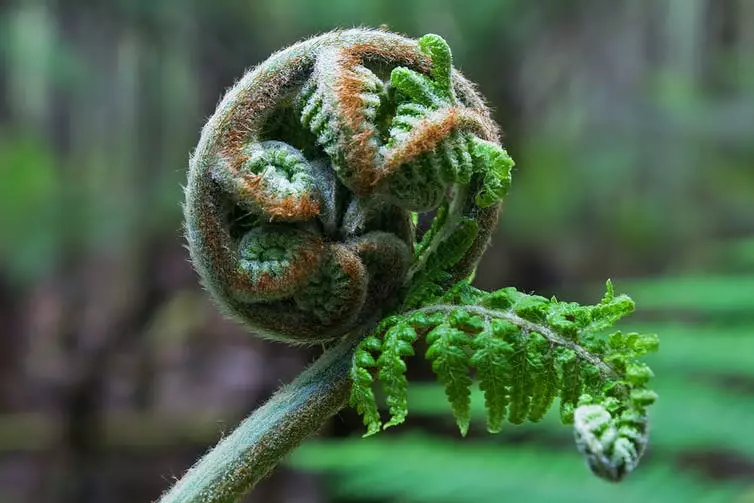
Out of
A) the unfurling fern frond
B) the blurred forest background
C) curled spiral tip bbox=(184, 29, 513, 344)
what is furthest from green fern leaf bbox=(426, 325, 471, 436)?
the blurred forest background

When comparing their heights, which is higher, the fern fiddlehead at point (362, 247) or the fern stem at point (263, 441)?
the fern fiddlehead at point (362, 247)

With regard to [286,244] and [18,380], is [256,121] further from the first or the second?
[18,380]

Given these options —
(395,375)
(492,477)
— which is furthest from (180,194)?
(395,375)

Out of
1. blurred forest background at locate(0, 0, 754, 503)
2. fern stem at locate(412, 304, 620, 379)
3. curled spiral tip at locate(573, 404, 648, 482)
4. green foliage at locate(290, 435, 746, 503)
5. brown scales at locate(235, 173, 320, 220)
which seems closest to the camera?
curled spiral tip at locate(573, 404, 648, 482)

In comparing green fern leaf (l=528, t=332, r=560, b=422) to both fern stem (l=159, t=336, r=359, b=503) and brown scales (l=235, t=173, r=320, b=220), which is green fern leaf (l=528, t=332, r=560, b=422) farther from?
brown scales (l=235, t=173, r=320, b=220)

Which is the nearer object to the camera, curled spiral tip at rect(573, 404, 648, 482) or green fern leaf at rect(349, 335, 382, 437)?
curled spiral tip at rect(573, 404, 648, 482)

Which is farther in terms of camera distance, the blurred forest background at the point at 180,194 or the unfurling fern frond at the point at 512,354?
the blurred forest background at the point at 180,194

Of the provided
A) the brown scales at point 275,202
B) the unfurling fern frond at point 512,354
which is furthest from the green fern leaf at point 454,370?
the brown scales at point 275,202

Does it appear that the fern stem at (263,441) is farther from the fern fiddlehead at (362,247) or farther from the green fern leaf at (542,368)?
the green fern leaf at (542,368)
